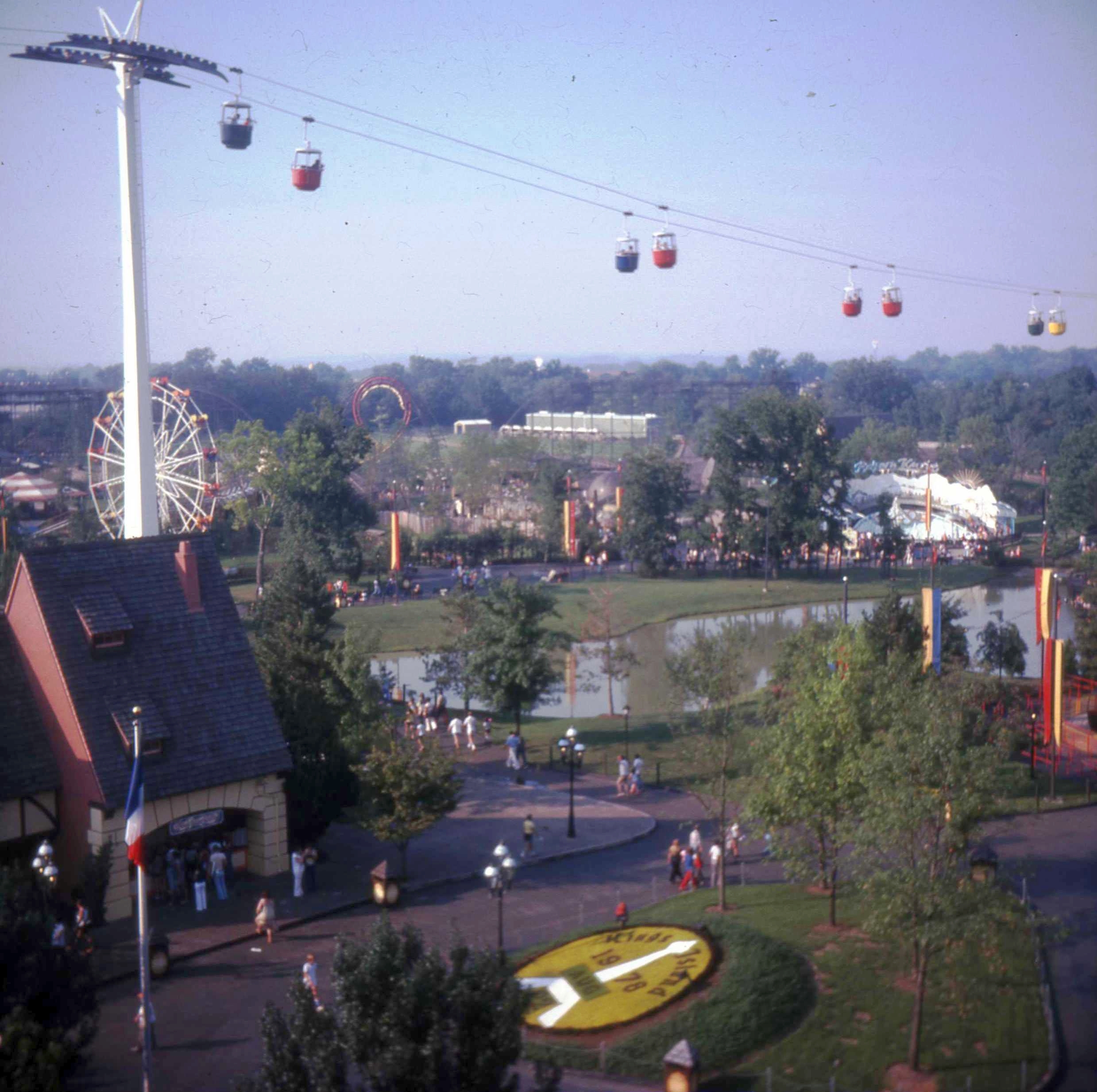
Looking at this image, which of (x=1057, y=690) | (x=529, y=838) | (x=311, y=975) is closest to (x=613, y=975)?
(x=311, y=975)

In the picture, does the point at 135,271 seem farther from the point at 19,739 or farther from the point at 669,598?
the point at 669,598

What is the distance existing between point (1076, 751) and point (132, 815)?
2126 centimetres

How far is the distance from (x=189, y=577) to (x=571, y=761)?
23.5ft

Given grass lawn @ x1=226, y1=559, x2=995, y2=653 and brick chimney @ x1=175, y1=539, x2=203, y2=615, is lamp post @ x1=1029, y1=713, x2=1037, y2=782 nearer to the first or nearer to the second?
brick chimney @ x1=175, y1=539, x2=203, y2=615

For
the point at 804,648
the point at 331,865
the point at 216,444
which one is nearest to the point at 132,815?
the point at 331,865

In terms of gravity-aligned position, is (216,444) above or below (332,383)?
below

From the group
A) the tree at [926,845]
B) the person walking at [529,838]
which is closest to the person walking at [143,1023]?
the person walking at [529,838]

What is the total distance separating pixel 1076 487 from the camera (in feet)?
204

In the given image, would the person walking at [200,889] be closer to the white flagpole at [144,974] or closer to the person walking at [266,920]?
the person walking at [266,920]

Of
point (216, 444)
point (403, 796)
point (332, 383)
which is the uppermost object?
point (332, 383)

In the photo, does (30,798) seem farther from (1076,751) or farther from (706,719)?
(1076,751)

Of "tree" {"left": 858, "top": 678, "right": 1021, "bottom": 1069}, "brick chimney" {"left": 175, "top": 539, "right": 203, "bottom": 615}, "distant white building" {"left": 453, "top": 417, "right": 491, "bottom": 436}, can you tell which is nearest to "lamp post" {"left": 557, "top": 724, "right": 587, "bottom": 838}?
"brick chimney" {"left": 175, "top": 539, "right": 203, "bottom": 615}

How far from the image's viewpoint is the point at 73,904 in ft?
54.4

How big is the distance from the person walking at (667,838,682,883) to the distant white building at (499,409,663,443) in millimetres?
89414
